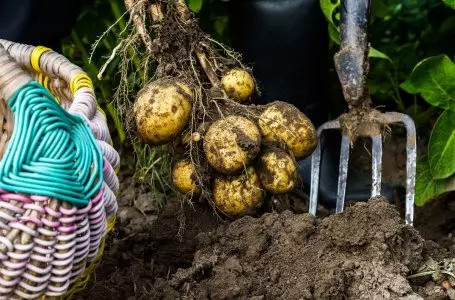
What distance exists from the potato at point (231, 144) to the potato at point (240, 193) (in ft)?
0.10

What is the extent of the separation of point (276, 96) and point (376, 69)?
37cm

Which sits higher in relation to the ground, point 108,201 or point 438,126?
point 108,201

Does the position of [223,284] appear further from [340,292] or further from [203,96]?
[203,96]

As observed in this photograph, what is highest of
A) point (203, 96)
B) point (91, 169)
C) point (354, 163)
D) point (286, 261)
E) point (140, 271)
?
point (91, 169)

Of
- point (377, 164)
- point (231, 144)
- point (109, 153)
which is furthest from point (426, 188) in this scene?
point (109, 153)

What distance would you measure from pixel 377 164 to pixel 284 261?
0.43 m

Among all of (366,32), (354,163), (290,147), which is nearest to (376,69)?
(354,163)

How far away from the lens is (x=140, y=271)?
5.38 feet

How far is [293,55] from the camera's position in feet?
7.11

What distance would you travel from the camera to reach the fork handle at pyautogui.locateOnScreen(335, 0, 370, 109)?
71.2 inches

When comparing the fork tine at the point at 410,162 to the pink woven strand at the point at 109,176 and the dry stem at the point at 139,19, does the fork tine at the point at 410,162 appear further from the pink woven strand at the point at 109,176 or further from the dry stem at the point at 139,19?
the pink woven strand at the point at 109,176

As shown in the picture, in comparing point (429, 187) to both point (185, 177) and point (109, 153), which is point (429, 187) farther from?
point (109, 153)

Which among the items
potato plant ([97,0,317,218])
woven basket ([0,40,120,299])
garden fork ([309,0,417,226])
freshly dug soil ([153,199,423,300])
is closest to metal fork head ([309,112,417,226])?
garden fork ([309,0,417,226])

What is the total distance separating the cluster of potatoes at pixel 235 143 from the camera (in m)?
1.61
